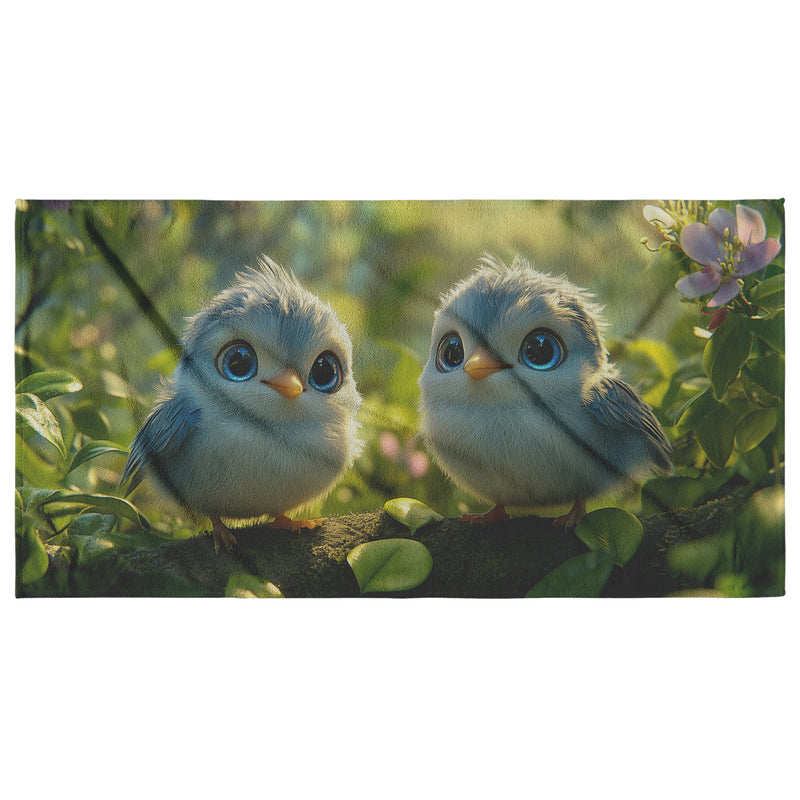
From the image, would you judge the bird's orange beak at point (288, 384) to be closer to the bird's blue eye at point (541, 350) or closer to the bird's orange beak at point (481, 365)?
the bird's orange beak at point (481, 365)

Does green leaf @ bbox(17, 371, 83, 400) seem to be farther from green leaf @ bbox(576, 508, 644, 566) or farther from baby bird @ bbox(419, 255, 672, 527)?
green leaf @ bbox(576, 508, 644, 566)

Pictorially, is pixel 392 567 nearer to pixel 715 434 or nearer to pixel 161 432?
pixel 161 432

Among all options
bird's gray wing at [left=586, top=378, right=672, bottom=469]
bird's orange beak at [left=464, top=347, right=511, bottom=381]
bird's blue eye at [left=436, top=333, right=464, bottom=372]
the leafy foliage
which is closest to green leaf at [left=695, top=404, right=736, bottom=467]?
the leafy foliage

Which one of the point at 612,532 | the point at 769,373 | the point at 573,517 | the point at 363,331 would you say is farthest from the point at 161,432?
the point at 769,373

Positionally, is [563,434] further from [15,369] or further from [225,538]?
[15,369]

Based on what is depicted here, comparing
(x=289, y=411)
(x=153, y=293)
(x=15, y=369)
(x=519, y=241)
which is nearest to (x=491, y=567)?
(x=289, y=411)

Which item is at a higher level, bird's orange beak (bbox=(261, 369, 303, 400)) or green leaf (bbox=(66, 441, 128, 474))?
bird's orange beak (bbox=(261, 369, 303, 400))
